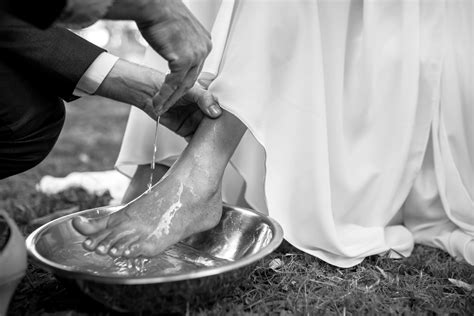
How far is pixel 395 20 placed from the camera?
184cm

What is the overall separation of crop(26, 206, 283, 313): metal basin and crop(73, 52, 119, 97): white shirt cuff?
0.34m

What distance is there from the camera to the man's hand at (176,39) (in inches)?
50.2

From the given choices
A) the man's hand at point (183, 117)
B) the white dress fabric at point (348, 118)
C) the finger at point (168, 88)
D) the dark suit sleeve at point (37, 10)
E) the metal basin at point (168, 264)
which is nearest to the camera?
the dark suit sleeve at point (37, 10)

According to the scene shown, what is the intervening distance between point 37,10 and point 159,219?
23.2 inches

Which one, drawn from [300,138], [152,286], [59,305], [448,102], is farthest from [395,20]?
[59,305]

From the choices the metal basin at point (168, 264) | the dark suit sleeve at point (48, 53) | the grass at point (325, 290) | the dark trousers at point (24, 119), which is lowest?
the grass at point (325, 290)

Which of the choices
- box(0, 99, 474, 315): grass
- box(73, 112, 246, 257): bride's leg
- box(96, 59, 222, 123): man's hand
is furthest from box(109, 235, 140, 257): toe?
box(96, 59, 222, 123): man's hand

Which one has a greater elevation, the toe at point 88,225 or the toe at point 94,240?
the toe at point 88,225

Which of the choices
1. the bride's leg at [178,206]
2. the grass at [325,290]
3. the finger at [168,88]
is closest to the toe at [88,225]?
the bride's leg at [178,206]

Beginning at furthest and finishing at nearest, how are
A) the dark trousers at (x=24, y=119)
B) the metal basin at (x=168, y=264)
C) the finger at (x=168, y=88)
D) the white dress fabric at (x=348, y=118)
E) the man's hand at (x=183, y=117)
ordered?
1. the man's hand at (x=183, y=117)
2. the white dress fabric at (x=348, y=118)
3. the dark trousers at (x=24, y=119)
4. the finger at (x=168, y=88)
5. the metal basin at (x=168, y=264)

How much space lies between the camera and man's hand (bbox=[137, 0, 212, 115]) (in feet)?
4.18

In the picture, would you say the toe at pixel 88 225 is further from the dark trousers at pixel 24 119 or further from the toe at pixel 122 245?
the dark trousers at pixel 24 119

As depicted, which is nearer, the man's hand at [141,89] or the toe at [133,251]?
the toe at [133,251]

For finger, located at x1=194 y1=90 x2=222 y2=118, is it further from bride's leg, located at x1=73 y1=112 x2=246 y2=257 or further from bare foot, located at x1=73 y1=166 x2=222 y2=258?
bare foot, located at x1=73 y1=166 x2=222 y2=258
